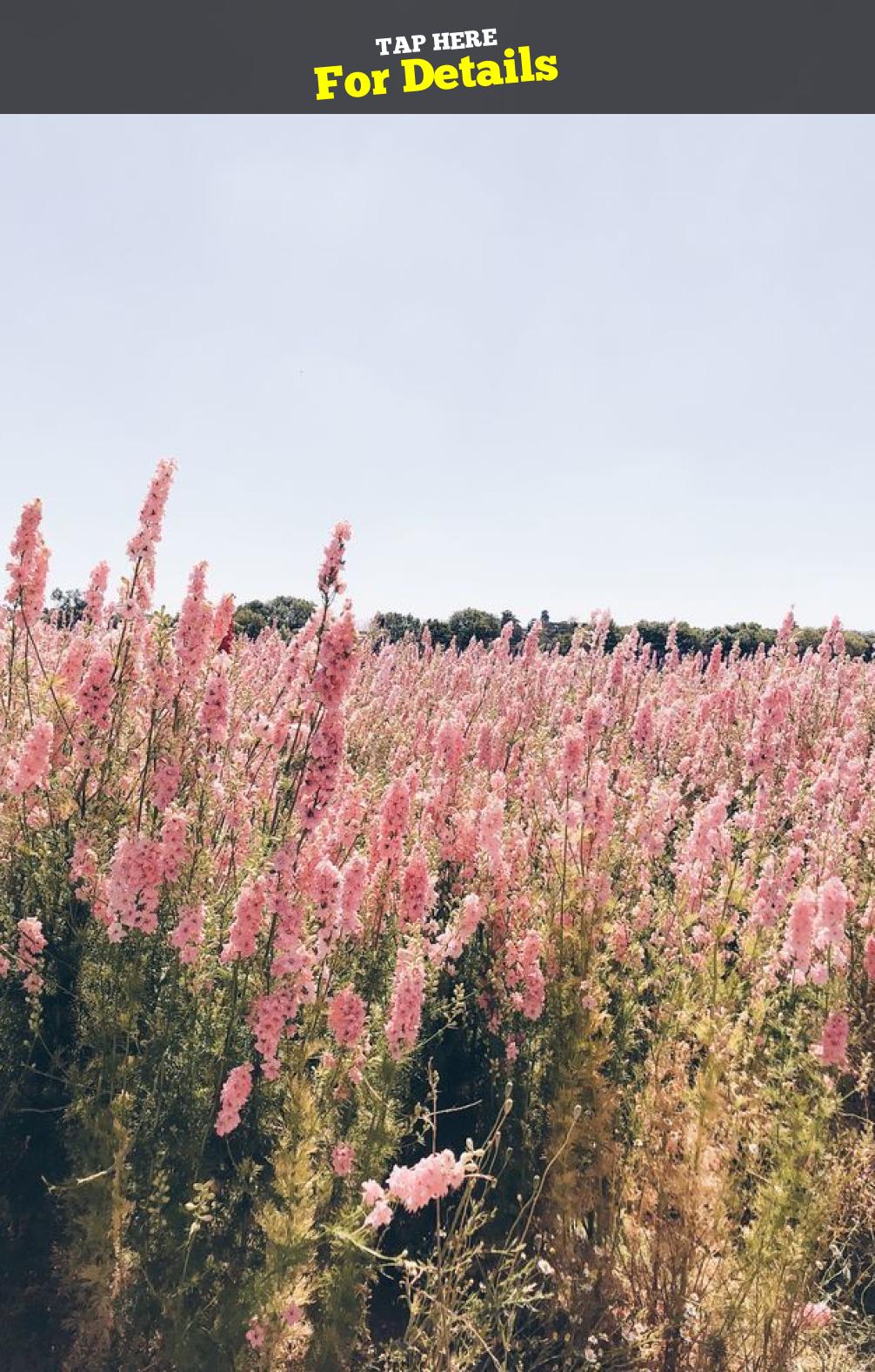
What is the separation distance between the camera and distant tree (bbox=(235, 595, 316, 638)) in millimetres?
26344

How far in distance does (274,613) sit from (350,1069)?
27.0 metres

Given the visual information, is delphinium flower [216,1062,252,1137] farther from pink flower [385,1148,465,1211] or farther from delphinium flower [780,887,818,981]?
delphinium flower [780,887,818,981]

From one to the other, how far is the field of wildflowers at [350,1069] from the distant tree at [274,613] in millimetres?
20887

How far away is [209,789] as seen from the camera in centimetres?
384

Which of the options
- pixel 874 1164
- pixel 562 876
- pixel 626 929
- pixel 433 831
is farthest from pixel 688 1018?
pixel 433 831

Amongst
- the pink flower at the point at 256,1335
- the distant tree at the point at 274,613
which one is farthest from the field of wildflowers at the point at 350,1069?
the distant tree at the point at 274,613

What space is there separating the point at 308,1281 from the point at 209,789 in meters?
2.00

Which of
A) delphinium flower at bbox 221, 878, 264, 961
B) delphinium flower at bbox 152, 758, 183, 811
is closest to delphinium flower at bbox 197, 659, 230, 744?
delphinium flower at bbox 152, 758, 183, 811

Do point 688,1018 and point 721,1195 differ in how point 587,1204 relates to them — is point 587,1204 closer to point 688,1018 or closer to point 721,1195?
point 721,1195

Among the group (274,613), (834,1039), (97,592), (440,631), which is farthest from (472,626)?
(834,1039)

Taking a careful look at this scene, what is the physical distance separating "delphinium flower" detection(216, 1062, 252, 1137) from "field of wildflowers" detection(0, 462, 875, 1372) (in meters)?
0.01

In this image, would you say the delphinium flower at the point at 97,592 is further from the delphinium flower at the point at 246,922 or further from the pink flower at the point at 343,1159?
the pink flower at the point at 343,1159

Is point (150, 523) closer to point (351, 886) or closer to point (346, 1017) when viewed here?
point (351, 886)

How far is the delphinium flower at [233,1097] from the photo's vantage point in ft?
9.38
